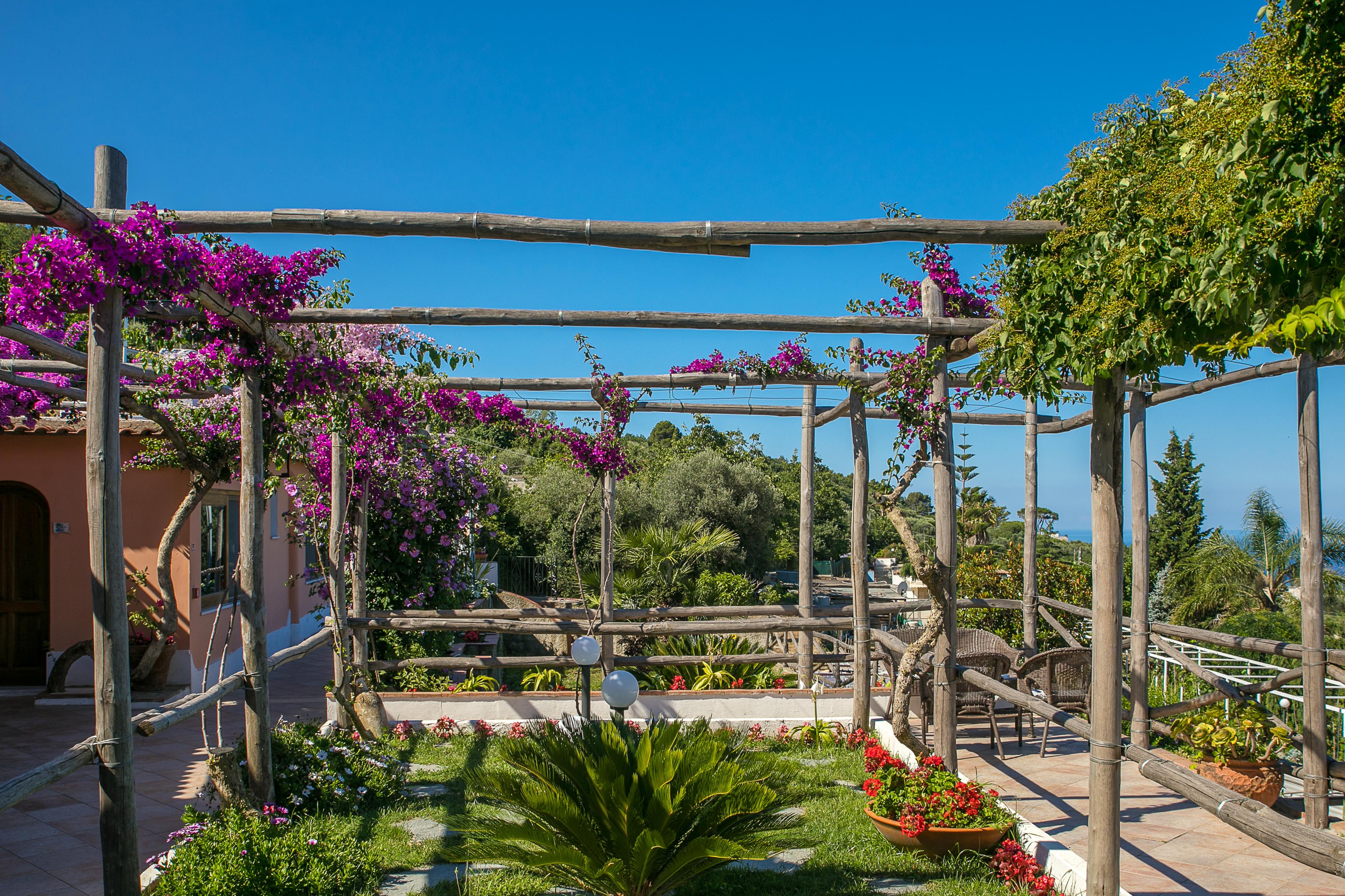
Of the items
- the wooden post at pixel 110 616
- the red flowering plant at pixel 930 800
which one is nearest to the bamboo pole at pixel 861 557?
the red flowering plant at pixel 930 800

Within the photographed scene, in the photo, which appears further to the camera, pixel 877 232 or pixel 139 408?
pixel 139 408

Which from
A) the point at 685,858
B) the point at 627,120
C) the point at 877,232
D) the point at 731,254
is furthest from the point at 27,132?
the point at 627,120

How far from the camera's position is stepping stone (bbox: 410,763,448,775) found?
6234 millimetres

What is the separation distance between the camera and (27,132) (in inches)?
137

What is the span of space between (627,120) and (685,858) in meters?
7.19

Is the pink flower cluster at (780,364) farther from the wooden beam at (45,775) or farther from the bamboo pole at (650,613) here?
the wooden beam at (45,775)

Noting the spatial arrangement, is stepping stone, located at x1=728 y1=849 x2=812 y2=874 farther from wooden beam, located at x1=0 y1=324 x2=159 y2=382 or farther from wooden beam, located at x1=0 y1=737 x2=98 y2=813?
wooden beam, located at x1=0 y1=324 x2=159 y2=382

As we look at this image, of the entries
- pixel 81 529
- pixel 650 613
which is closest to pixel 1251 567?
pixel 650 613

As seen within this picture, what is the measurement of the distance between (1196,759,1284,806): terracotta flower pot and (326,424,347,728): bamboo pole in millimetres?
5924

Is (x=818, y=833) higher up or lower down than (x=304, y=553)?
lower down

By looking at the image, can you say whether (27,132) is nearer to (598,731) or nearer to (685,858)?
(598,731)

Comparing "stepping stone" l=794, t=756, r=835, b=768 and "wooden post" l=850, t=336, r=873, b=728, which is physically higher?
"wooden post" l=850, t=336, r=873, b=728

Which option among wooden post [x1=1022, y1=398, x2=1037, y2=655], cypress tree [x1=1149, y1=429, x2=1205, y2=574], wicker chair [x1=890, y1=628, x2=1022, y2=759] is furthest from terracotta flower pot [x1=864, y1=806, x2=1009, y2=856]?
cypress tree [x1=1149, y1=429, x2=1205, y2=574]

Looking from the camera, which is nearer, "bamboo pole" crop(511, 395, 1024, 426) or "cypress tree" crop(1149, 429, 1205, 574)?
"bamboo pole" crop(511, 395, 1024, 426)
